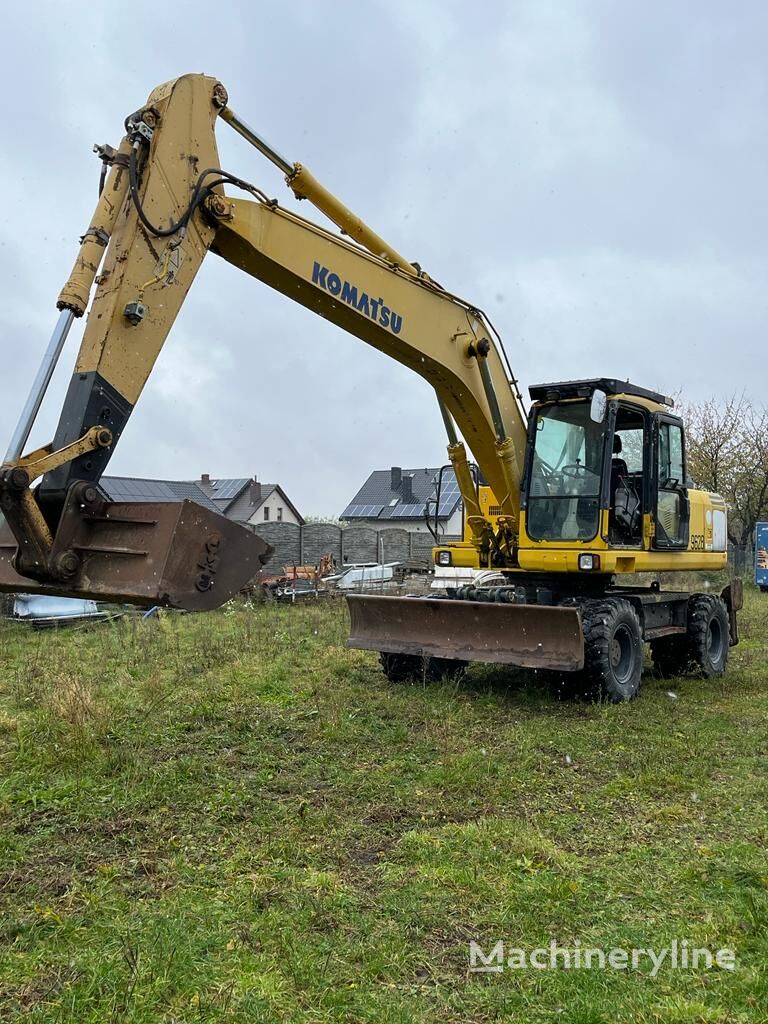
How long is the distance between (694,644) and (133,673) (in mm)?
6337

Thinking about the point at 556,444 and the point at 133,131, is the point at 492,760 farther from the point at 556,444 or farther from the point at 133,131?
the point at 133,131

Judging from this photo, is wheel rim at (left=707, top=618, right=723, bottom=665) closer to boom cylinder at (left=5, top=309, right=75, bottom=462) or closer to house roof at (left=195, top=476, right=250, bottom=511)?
boom cylinder at (left=5, top=309, right=75, bottom=462)

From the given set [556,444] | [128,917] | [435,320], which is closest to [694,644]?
[556,444]

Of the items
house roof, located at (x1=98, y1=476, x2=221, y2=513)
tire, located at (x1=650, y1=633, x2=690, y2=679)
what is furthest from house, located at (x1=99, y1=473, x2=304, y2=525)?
tire, located at (x1=650, y1=633, x2=690, y2=679)

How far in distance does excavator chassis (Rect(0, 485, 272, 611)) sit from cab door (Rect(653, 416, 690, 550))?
5.71 metres

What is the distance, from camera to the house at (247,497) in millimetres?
48438

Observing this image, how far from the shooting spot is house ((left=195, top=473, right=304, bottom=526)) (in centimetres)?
4844

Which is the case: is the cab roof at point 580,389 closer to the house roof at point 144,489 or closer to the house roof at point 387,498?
the house roof at point 144,489

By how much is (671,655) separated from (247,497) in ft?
134

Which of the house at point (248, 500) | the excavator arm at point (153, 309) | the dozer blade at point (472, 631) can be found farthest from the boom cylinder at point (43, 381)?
the house at point (248, 500)

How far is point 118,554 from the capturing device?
13.5 ft

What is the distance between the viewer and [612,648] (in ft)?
25.9

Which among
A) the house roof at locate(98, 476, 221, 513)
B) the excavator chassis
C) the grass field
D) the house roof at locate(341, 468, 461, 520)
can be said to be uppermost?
the house roof at locate(341, 468, 461, 520)

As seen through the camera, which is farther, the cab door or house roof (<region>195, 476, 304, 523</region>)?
house roof (<region>195, 476, 304, 523</region>)
